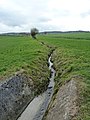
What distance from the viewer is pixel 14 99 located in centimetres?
2330

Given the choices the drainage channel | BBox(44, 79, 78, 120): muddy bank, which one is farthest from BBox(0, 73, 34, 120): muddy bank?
BBox(44, 79, 78, 120): muddy bank

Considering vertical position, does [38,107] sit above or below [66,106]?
below

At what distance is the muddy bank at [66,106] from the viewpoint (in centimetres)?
1738

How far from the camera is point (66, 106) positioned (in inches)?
741

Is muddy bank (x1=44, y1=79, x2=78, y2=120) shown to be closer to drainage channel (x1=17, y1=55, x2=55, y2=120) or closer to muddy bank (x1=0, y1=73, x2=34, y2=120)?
drainage channel (x1=17, y1=55, x2=55, y2=120)

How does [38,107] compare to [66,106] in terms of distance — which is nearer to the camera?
[66,106]

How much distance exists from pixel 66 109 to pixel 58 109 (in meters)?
1.22

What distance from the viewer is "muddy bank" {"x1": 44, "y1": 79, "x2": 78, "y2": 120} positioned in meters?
17.4

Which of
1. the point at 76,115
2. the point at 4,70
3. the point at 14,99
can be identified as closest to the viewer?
the point at 76,115

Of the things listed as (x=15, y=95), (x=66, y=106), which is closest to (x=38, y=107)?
→ (x=15, y=95)

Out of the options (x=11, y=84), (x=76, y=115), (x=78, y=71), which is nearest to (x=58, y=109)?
(x=76, y=115)

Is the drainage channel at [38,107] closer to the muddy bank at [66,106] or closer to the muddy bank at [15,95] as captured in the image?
the muddy bank at [15,95]

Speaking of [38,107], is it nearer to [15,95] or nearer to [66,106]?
[15,95]

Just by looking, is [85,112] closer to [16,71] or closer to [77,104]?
[77,104]
